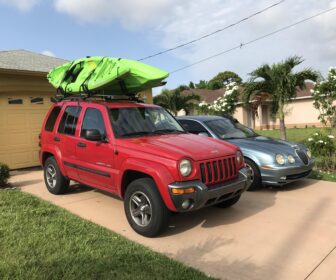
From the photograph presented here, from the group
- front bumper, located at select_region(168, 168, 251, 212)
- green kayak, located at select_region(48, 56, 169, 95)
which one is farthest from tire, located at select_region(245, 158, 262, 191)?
green kayak, located at select_region(48, 56, 169, 95)

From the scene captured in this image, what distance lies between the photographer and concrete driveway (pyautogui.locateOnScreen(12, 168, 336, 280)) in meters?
4.08

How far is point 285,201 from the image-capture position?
21.5 ft

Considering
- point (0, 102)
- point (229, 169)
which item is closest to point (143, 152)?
point (229, 169)

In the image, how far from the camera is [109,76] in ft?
20.7

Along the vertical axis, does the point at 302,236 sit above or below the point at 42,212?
below

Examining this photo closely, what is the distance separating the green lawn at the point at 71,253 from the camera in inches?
150

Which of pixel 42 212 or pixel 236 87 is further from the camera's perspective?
pixel 236 87

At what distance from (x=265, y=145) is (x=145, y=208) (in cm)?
364

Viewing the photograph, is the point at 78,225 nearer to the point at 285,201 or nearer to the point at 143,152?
the point at 143,152

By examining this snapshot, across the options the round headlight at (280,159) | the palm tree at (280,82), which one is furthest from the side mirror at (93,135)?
the palm tree at (280,82)

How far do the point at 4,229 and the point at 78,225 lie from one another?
41.9 inches

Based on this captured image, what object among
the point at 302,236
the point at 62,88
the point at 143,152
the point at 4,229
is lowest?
the point at 302,236

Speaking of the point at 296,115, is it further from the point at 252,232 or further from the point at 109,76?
the point at 252,232

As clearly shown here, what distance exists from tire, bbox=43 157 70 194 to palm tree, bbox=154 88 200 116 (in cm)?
1837
